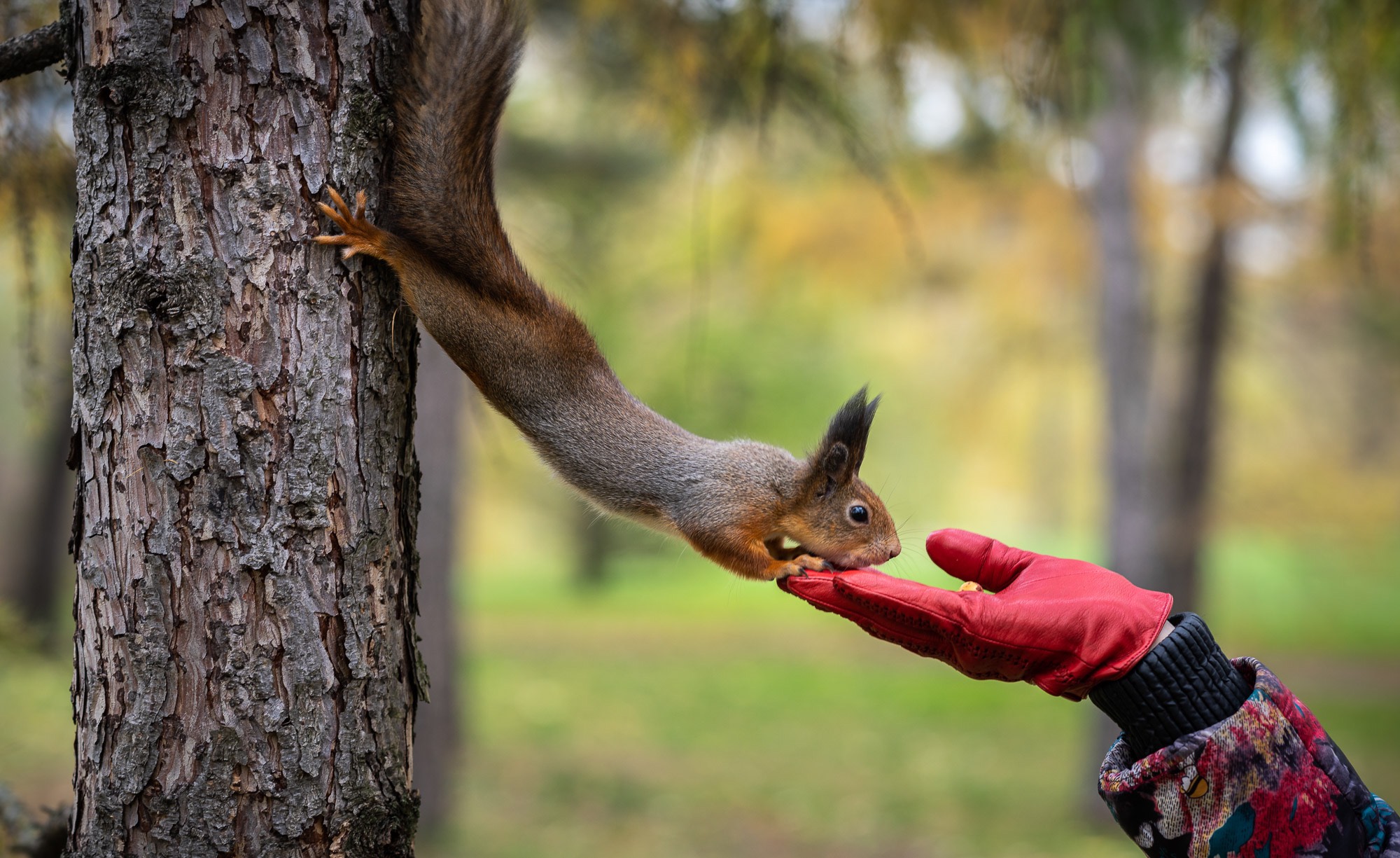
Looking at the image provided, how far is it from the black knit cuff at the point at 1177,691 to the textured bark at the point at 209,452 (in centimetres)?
122

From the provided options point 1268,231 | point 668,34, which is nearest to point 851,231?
point 1268,231

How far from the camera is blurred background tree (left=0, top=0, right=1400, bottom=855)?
2818 millimetres

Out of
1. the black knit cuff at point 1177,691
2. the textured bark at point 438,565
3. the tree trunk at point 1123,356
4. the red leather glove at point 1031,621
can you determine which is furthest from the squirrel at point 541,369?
the tree trunk at point 1123,356

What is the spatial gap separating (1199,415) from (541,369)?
665 centimetres

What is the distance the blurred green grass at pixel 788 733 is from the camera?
567cm

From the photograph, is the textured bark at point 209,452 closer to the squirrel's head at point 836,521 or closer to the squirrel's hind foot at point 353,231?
the squirrel's hind foot at point 353,231

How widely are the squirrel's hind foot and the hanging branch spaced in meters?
0.52

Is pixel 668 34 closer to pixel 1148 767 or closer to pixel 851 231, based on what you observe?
pixel 1148 767

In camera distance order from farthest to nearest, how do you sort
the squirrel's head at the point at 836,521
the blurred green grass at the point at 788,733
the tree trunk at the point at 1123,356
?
the tree trunk at the point at 1123,356
the blurred green grass at the point at 788,733
the squirrel's head at the point at 836,521

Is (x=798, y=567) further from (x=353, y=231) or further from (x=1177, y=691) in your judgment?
(x=353, y=231)

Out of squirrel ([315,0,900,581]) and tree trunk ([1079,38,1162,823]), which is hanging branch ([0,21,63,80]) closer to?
squirrel ([315,0,900,581])

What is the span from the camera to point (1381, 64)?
8.01 feet

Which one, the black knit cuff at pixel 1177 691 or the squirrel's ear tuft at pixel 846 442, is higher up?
the squirrel's ear tuft at pixel 846 442

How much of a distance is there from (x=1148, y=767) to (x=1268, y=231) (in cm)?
604
